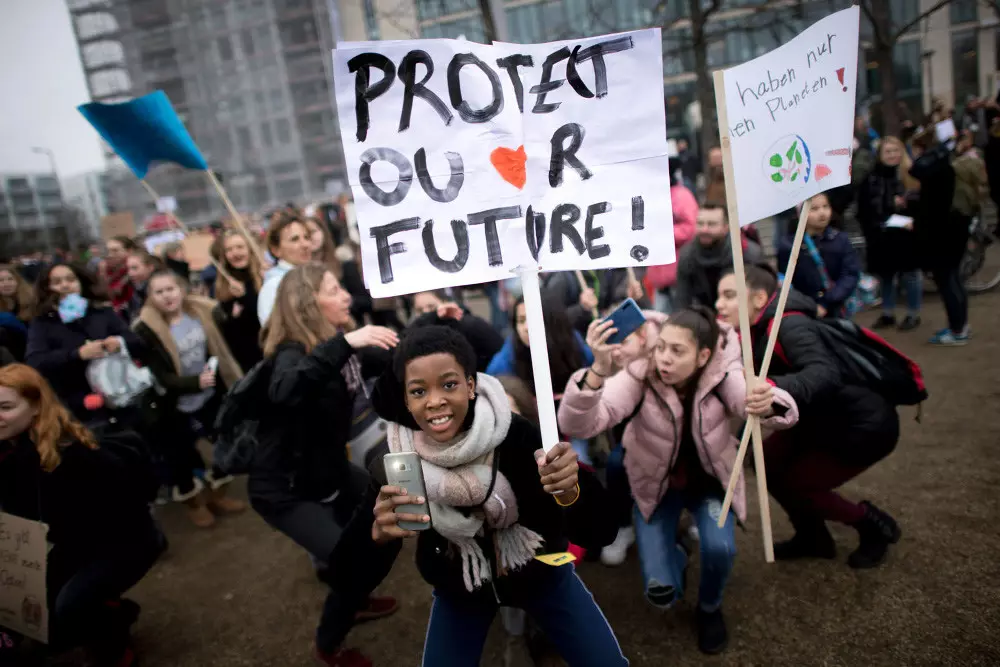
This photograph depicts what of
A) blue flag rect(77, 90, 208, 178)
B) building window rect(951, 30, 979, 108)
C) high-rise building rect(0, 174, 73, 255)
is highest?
high-rise building rect(0, 174, 73, 255)

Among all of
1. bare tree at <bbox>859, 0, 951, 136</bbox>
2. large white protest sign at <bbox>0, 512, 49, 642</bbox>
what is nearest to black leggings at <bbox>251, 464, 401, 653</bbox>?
large white protest sign at <bbox>0, 512, 49, 642</bbox>

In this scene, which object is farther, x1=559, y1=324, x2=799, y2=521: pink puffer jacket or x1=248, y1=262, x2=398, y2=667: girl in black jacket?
x1=248, y1=262, x2=398, y2=667: girl in black jacket

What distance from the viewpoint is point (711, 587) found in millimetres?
2564

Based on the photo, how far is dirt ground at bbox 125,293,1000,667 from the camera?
253 centimetres

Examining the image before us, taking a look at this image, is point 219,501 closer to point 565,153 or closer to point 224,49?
point 565,153

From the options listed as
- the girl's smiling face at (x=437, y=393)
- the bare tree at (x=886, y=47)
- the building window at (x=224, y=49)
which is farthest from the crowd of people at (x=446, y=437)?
the building window at (x=224, y=49)

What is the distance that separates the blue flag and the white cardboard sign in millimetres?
2637

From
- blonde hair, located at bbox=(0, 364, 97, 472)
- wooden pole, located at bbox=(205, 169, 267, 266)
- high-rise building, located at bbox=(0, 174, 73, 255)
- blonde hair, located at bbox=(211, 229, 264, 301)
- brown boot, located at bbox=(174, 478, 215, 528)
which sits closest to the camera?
blonde hair, located at bbox=(0, 364, 97, 472)

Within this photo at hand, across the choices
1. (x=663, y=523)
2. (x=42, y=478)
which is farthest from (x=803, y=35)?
(x=42, y=478)

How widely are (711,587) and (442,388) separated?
1.51m

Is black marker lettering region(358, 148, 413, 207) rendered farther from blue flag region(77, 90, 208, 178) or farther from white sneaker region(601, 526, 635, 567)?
blue flag region(77, 90, 208, 178)

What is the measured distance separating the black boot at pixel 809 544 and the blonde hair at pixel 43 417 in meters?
3.34

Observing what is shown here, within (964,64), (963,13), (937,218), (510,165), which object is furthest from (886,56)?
(963,13)

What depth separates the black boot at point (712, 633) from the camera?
258cm
